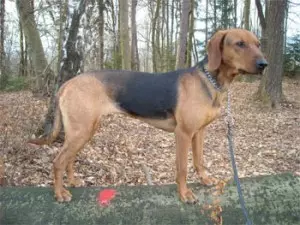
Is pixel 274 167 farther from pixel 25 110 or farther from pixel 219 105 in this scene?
pixel 25 110

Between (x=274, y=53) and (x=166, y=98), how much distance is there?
1024 centimetres

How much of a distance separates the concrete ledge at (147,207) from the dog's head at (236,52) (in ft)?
4.46

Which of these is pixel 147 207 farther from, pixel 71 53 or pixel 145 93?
pixel 71 53

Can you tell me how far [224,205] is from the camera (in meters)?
3.96

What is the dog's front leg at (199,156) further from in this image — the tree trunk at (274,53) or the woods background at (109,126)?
the tree trunk at (274,53)

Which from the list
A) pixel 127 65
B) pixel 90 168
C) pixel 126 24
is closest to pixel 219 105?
pixel 90 168

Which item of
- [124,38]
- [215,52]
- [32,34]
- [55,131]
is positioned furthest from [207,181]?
[124,38]

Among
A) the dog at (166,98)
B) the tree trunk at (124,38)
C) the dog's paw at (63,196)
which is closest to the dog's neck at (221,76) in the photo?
the dog at (166,98)

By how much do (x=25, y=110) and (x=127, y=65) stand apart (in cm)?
1104

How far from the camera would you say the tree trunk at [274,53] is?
42.5 feet

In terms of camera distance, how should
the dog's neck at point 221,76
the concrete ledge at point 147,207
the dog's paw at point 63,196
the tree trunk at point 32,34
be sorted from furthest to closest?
the tree trunk at point 32,34
the dog's neck at point 221,76
the dog's paw at point 63,196
the concrete ledge at point 147,207

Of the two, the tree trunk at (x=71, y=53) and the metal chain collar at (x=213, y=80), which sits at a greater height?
the tree trunk at (x=71, y=53)

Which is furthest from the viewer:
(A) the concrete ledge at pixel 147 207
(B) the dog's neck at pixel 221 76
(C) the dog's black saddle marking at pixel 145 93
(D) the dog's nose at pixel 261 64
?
(C) the dog's black saddle marking at pixel 145 93

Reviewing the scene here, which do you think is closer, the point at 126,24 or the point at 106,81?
the point at 106,81
